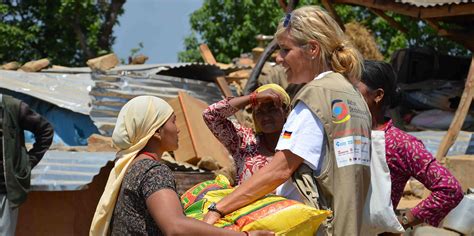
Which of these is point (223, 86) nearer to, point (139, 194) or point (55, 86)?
point (55, 86)

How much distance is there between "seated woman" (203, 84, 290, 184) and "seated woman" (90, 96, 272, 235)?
3.28ft

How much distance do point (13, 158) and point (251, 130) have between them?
2.22m

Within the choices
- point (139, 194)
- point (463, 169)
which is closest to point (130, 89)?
point (463, 169)

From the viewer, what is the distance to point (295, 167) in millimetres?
3182

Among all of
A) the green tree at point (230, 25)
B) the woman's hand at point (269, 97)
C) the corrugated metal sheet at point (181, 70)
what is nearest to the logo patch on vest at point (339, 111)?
the woman's hand at point (269, 97)

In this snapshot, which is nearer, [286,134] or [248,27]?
[286,134]

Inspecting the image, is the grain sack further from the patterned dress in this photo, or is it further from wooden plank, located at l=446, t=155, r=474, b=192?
wooden plank, located at l=446, t=155, r=474, b=192

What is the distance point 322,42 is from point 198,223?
847 mm

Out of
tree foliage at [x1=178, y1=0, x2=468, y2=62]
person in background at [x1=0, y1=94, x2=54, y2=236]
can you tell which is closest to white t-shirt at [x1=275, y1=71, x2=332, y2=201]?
person in background at [x1=0, y1=94, x2=54, y2=236]

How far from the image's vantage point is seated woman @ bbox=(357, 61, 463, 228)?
3.81 metres

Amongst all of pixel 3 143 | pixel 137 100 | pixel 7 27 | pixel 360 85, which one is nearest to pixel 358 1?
pixel 3 143

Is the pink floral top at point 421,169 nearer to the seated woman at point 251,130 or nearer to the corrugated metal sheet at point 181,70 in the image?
the seated woman at point 251,130

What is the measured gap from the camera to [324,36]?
10.8 ft

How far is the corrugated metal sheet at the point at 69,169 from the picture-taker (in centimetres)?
701
